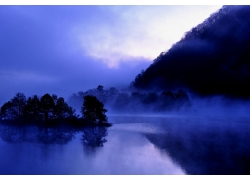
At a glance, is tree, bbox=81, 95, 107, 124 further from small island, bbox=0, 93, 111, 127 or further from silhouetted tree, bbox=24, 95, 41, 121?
silhouetted tree, bbox=24, 95, 41, 121

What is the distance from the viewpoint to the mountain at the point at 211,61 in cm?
6850

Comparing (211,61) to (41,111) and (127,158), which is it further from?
(127,158)

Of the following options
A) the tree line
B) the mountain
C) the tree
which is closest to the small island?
the tree

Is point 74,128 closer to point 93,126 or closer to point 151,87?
point 93,126

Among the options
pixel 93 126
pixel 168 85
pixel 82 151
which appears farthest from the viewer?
pixel 168 85

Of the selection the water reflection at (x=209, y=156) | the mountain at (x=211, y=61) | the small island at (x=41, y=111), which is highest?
the mountain at (x=211, y=61)

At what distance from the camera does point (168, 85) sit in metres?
73.4

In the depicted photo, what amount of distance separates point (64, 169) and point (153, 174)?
4045mm

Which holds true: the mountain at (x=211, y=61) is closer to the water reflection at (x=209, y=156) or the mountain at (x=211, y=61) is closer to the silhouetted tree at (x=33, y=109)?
the silhouetted tree at (x=33, y=109)

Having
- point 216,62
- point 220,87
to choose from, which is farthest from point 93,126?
point 216,62

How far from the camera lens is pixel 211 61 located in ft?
248

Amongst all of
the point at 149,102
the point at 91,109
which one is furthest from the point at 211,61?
the point at 91,109

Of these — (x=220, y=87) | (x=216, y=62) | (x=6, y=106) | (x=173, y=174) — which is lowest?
(x=173, y=174)

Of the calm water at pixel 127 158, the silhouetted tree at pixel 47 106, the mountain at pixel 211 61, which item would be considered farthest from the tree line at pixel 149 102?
the calm water at pixel 127 158
